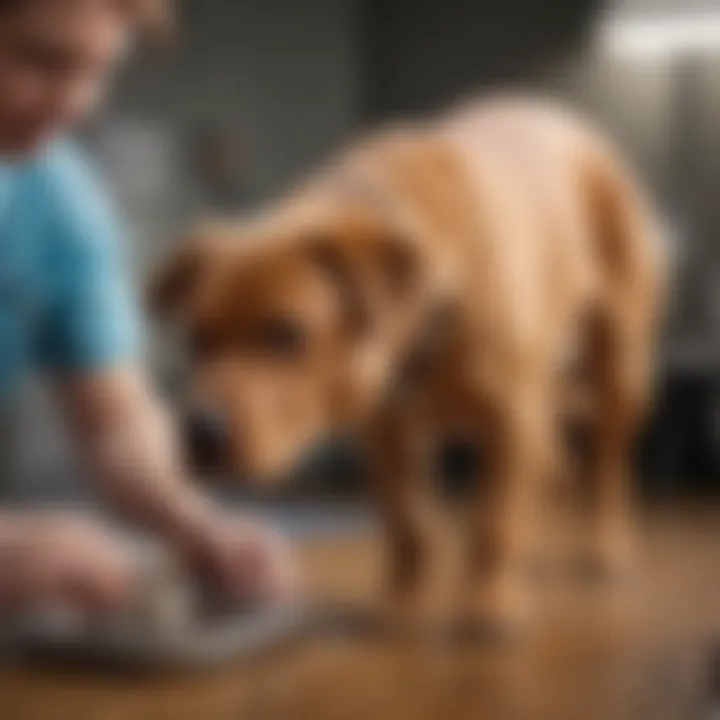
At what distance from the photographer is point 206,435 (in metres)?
0.62

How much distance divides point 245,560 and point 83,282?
0.45 feet

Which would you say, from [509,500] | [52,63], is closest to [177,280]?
[52,63]

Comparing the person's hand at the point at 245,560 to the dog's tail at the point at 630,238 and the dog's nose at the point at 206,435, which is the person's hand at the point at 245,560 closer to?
the dog's nose at the point at 206,435

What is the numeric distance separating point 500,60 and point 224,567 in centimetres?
24

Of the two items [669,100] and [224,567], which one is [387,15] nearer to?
[669,100]

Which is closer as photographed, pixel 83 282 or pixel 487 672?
pixel 83 282

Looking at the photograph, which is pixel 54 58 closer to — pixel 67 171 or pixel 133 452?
pixel 67 171

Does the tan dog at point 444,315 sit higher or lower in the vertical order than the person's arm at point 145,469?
higher

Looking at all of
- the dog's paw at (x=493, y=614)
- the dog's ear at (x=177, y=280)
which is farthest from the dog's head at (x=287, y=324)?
the dog's paw at (x=493, y=614)

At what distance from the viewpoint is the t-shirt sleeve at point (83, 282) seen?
1.96ft

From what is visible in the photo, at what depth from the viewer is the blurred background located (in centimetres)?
64

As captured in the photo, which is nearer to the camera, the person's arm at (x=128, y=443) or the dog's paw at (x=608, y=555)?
the person's arm at (x=128, y=443)

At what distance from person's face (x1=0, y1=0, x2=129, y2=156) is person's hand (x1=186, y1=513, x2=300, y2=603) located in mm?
166

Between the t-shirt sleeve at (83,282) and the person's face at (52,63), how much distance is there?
0.06 feet
